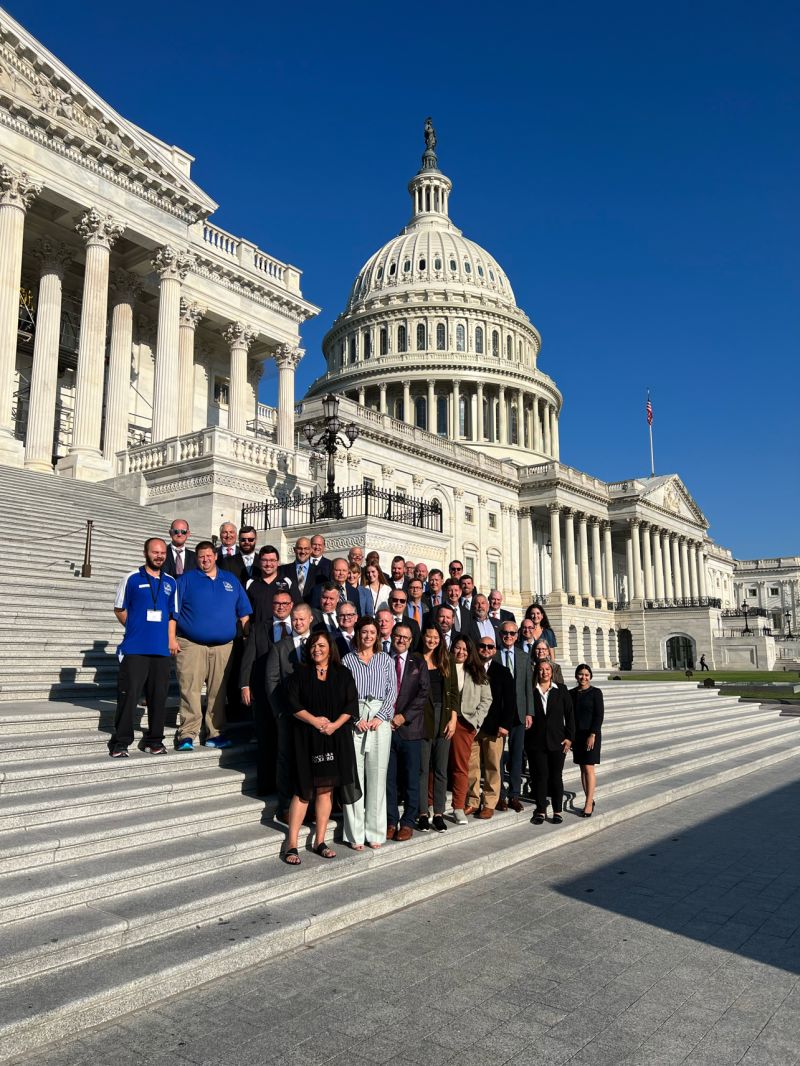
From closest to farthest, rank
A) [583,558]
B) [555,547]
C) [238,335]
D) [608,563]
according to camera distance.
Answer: [238,335] → [555,547] → [583,558] → [608,563]

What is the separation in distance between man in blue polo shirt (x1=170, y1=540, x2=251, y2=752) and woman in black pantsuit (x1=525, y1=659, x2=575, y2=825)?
3445 mm

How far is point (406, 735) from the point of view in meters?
7.82

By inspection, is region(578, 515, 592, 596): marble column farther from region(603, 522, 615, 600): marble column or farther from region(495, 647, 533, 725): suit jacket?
region(495, 647, 533, 725): suit jacket

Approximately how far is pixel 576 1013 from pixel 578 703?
5.24 metres

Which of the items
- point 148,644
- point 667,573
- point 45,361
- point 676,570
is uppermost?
point 45,361

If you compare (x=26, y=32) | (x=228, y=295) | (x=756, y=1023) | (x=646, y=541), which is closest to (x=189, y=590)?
(x=756, y=1023)

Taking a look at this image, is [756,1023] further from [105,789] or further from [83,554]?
[83,554]

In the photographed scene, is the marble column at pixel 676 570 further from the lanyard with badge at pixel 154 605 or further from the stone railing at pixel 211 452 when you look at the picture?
the lanyard with badge at pixel 154 605

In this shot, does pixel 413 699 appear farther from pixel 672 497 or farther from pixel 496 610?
pixel 672 497

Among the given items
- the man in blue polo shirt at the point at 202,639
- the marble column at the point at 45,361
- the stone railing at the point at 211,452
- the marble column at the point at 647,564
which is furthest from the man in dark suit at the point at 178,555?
the marble column at the point at 647,564

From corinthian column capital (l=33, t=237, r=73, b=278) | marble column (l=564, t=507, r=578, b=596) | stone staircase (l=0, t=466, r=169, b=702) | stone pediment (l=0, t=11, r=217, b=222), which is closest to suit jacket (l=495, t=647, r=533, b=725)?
stone staircase (l=0, t=466, r=169, b=702)

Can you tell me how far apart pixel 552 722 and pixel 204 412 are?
28.6 metres

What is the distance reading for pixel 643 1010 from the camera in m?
4.69

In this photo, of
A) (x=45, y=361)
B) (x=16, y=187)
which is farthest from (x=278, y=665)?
(x=16, y=187)
